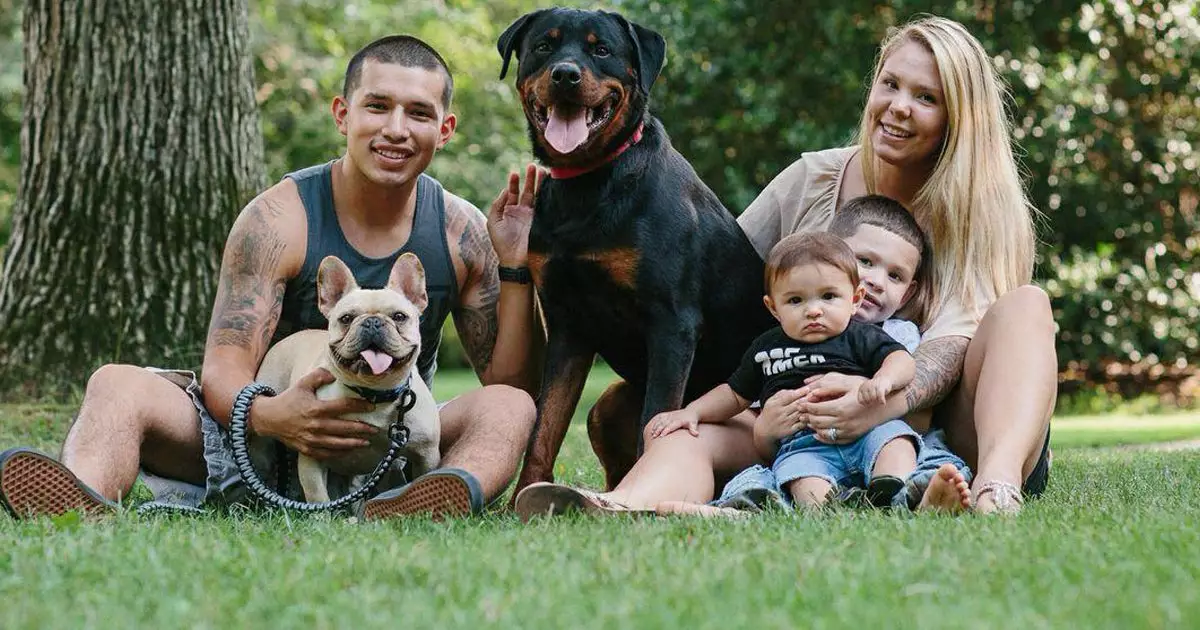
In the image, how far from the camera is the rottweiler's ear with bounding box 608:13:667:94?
4.26 meters

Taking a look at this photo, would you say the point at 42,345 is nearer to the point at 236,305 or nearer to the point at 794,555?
the point at 236,305

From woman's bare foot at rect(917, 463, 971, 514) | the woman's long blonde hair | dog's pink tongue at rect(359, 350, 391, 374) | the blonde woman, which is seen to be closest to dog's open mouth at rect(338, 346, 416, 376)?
dog's pink tongue at rect(359, 350, 391, 374)

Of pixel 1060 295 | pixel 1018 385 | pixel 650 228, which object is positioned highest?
pixel 650 228

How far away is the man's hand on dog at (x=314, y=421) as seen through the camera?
12.3ft

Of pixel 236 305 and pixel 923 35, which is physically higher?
pixel 923 35

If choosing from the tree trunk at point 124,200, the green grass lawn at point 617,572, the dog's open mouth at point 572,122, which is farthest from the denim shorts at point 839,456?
the tree trunk at point 124,200

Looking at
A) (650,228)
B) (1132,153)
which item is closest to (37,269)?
(650,228)

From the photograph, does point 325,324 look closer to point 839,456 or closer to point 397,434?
point 397,434

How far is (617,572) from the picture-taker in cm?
257

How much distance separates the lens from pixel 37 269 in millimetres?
6410

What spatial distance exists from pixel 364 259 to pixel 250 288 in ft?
1.27

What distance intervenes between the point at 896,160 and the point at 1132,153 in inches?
346

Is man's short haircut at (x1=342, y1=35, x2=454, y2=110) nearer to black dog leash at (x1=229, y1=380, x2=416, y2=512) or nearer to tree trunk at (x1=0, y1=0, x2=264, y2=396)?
black dog leash at (x1=229, y1=380, x2=416, y2=512)

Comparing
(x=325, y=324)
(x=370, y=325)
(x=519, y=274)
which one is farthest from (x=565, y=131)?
(x=325, y=324)
